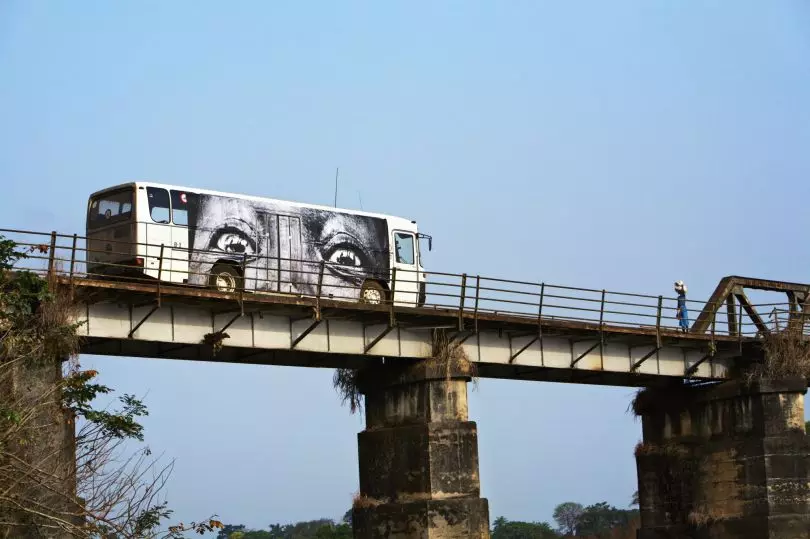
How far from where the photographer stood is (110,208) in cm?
3628

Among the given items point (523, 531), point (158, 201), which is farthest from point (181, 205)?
point (523, 531)

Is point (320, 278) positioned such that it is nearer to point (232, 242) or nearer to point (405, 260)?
point (232, 242)

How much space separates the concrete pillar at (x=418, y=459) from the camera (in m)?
36.1

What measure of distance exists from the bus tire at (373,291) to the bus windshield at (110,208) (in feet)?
24.9

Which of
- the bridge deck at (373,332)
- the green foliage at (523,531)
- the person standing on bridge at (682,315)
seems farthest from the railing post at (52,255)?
the green foliage at (523,531)

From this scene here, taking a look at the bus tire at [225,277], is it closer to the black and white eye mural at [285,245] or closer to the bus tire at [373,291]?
the black and white eye mural at [285,245]

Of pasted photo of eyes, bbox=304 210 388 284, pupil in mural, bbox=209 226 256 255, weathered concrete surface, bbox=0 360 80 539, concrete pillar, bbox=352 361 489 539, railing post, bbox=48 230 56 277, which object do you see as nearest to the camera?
weathered concrete surface, bbox=0 360 80 539

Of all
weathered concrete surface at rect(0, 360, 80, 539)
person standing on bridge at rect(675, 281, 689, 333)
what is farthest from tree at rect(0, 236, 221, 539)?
person standing on bridge at rect(675, 281, 689, 333)

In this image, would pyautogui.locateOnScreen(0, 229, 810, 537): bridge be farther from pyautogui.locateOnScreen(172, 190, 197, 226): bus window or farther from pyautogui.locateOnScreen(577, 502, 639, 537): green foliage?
pyautogui.locateOnScreen(577, 502, 639, 537): green foliage

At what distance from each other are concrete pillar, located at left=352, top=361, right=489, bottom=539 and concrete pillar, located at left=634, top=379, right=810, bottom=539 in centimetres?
1185

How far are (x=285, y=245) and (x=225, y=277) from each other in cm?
231

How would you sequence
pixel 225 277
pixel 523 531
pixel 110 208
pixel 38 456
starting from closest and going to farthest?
pixel 38 456
pixel 110 208
pixel 225 277
pixel 523 531

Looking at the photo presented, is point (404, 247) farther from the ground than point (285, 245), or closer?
farther from the ground

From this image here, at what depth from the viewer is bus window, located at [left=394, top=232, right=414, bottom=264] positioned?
4188cm
